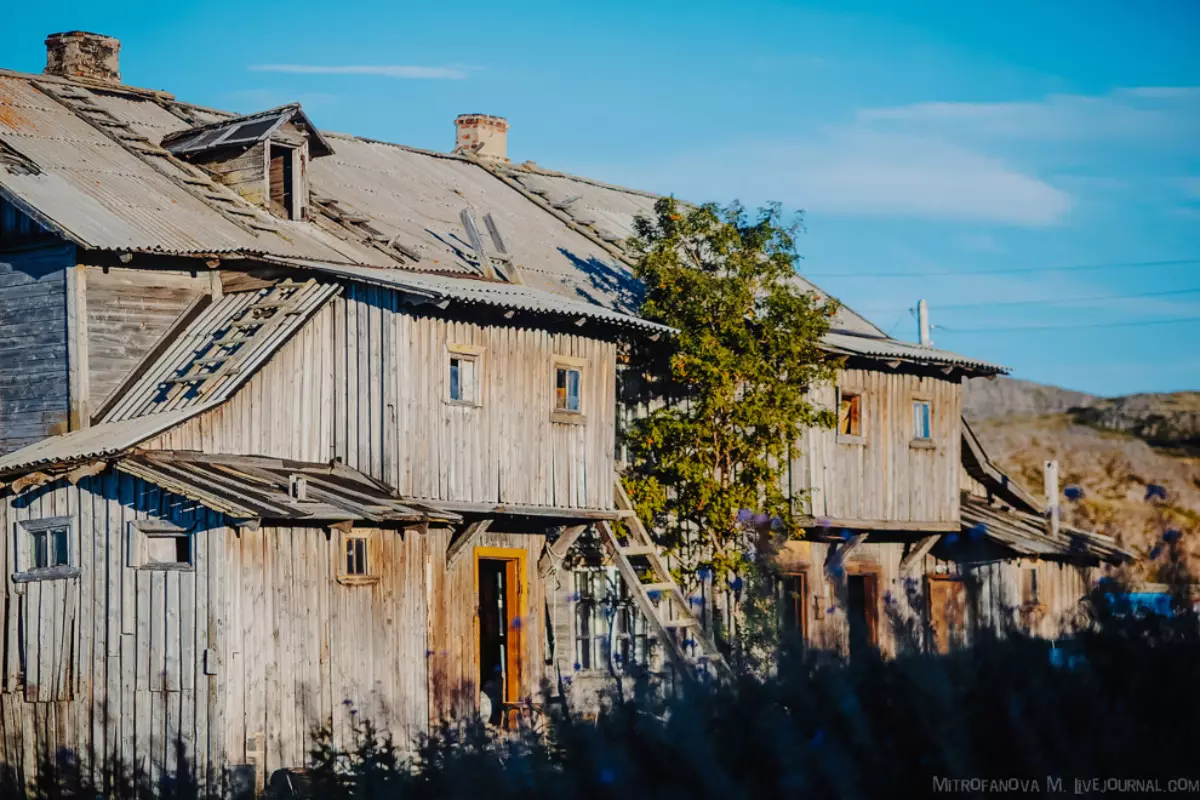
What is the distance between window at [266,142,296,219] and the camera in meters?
23.3

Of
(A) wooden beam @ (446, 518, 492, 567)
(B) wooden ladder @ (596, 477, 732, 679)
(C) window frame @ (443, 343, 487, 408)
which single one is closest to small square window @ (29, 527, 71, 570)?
(A) wooden beam @ (446, 518, 492, 567)

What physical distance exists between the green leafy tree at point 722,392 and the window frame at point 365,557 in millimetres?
5552

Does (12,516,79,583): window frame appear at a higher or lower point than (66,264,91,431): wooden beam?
lower

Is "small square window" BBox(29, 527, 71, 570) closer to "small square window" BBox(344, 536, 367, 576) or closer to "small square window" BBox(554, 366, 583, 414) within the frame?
"small square window" BBox(344, 536, 367, 576)

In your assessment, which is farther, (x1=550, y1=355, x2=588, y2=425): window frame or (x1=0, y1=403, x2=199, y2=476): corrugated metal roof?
(x1=550, y1=355, x2=588, y2=425): window frame

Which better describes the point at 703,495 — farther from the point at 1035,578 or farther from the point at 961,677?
the point at 961,677

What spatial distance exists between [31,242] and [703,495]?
9.64 m

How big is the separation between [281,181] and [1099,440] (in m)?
28.1

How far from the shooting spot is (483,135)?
32.4 meters

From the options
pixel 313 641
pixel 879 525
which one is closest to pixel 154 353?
pixel 313 641

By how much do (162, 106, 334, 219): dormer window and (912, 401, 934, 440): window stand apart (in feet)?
35.0

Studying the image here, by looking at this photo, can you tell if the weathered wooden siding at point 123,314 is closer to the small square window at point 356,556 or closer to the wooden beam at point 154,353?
A: the wooden beam at point 154,353

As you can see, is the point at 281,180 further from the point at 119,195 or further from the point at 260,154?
the point at 119,195

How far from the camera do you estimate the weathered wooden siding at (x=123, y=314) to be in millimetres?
20250
